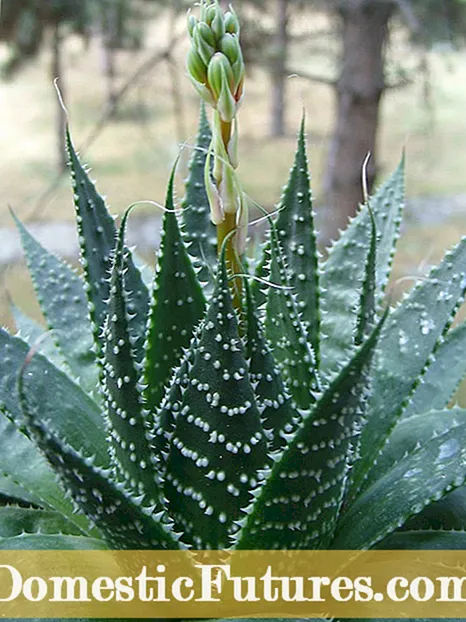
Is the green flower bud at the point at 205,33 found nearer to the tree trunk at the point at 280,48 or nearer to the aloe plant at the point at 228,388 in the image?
the aloe plant at the point at 228,388

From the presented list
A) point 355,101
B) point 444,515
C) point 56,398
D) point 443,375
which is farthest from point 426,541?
point 355,101

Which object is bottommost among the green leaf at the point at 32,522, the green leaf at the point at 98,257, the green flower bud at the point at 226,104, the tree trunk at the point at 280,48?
the green leaf at the point at 32,522

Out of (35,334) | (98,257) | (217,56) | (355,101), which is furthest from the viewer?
(355,101)

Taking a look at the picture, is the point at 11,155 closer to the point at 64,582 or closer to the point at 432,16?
the point at 432,16

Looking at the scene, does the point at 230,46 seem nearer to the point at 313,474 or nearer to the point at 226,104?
the point at 226,104

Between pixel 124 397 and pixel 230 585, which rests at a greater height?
pixel 124 397

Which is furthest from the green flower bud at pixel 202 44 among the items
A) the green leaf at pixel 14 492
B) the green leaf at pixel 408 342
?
the green leaf at pixel 14 492
